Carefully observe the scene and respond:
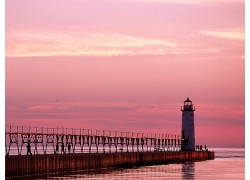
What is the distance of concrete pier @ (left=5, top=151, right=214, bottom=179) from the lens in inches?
1649

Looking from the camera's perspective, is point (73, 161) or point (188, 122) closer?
point (73, 161)

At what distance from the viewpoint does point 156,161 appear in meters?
76.2

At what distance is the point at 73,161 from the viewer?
52.5 m

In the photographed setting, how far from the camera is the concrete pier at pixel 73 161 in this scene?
4188 cm

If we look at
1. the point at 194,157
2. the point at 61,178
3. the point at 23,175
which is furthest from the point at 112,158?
the point at 194,157

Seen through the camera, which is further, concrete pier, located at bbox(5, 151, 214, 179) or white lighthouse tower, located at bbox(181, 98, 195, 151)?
white lighthouse tower, located at bbox(181, 98, 195, 151)
